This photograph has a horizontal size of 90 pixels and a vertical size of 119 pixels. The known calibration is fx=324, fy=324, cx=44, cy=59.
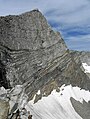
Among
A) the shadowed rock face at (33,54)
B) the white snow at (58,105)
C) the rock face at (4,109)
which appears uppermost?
the shadowed rock face at (33,54)

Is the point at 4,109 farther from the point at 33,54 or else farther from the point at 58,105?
the point at 58,105

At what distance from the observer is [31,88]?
48.5 metres

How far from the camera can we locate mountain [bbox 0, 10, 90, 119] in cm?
4588

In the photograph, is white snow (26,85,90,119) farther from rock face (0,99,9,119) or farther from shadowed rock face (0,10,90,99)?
rock face (0,99,9,119)

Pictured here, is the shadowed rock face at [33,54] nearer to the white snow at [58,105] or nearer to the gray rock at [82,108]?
the white snow at [58,105]

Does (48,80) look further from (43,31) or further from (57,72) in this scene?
(43,31)

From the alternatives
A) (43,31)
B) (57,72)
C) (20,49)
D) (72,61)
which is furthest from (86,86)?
(20,49)

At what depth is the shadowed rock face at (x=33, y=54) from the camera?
46.5 metres

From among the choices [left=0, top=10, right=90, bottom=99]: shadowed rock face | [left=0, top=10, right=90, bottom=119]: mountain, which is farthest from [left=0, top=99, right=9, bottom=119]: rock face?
[left=0, top=10, right=90, bottom=99]: shadowed rock face

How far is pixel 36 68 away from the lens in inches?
1967

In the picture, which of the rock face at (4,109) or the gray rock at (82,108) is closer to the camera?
the rock face at (4,109)

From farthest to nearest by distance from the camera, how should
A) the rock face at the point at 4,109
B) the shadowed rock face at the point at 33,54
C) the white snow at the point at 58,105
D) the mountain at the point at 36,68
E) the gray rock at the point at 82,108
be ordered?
the gray rock at the point at 82,108, the shadowed rock face at the point at 33,54, the mountain at the point at 36,68, the white snow at the point at 58,105, the rock face at the point at 4,109

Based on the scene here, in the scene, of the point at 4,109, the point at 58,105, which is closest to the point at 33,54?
the point at 58,105

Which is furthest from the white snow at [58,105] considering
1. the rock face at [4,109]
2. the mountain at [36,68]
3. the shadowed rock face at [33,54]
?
the rock face at [4,109]
